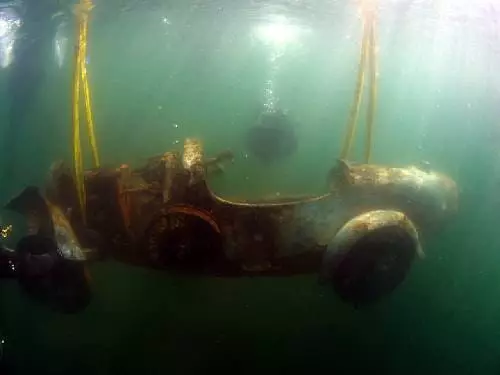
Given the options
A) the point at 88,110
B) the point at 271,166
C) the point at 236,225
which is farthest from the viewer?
the point at 88,110

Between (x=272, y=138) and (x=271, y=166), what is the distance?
143mm

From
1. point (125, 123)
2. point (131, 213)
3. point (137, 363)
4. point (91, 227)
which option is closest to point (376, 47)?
point (125, 123)

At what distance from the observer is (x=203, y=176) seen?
92.8 inches

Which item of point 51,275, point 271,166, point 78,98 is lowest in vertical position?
point 51,275

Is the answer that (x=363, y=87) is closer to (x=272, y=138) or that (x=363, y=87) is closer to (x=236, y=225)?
(x=272, y=138)

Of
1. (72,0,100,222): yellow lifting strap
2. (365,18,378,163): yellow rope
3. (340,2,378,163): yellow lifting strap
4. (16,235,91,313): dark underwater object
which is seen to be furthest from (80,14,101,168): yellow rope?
(365,18,378,163): yellow rope

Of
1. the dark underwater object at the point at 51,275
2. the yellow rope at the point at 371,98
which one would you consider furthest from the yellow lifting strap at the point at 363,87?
the dark underwater object at the point at 51,275

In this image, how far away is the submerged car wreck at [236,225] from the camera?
234cm

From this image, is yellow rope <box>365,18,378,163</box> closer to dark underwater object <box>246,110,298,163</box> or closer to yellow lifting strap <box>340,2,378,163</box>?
yellow lifting strap <box>340,2,378,163</box>

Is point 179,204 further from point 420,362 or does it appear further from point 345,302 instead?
point 420,362

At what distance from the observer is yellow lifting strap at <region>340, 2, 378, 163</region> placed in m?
2.63

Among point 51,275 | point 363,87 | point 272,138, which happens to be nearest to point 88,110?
point 51,275

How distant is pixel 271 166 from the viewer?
99.8 inches

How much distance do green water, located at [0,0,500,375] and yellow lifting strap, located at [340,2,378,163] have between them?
0.14 ft
